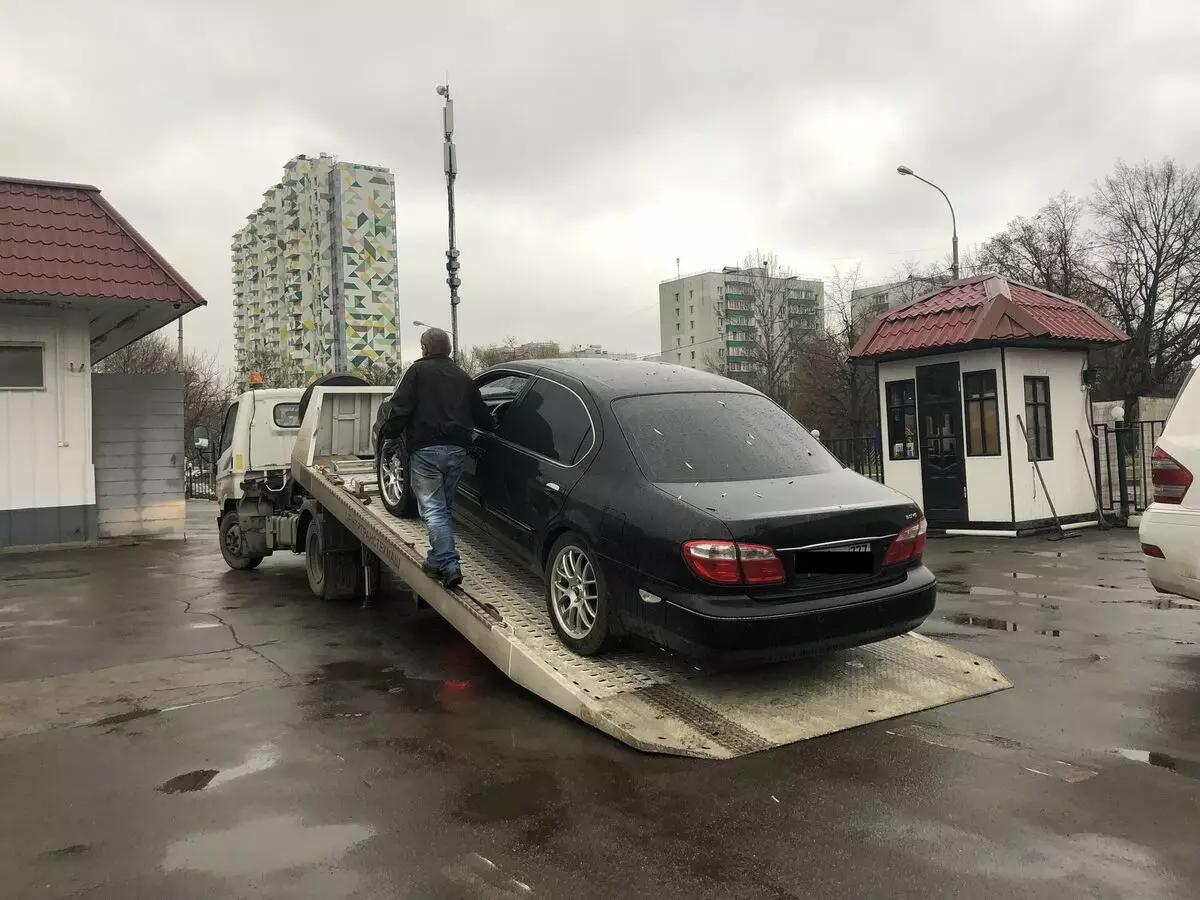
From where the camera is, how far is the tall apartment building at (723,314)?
171 ft

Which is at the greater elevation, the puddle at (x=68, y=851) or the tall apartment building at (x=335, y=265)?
the tall apartment building at (x=335, y=265)

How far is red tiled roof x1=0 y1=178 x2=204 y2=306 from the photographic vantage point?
12.0 metres

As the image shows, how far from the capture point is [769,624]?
4.21 metres

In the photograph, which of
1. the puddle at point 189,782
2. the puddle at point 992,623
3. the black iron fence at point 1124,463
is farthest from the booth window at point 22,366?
the black iron fence at point 1124,463

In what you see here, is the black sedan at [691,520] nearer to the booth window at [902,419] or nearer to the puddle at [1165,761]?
the puddle at [1165,761]

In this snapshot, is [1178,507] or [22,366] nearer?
[1178,507]

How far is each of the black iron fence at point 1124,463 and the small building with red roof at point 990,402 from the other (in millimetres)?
317

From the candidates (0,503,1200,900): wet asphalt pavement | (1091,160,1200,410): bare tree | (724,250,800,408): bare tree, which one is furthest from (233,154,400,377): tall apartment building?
(0,503,1200,900): wet asphalt pavement

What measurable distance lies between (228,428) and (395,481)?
18.8 feet

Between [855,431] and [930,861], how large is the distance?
37.4 metres

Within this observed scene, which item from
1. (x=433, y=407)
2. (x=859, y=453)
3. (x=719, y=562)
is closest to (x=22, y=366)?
(x=433, y=407)

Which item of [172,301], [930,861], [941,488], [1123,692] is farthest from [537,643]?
[172,301]

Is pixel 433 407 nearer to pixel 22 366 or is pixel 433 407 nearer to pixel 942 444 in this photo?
pixel 942 444

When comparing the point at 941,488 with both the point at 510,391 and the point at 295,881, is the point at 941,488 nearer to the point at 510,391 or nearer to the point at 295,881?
the point at 510,391
